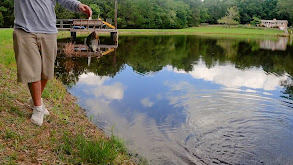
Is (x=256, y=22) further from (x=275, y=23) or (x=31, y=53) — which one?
(x=31, y=53)

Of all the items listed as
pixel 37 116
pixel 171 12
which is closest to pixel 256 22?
pixel 171 12

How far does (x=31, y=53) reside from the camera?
3.56m

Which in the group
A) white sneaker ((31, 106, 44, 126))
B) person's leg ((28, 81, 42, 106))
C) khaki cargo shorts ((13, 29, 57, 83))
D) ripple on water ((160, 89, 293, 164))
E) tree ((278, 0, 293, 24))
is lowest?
ripple on water ((160, 89, 293, 164))

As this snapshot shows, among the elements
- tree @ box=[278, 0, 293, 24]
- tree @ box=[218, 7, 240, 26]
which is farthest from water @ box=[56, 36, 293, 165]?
tree @ box=[278, 0, 293, 24]

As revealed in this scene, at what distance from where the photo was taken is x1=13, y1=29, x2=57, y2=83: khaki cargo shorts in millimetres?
3512

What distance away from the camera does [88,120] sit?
227 inches

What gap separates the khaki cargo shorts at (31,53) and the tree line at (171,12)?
29.8 metres

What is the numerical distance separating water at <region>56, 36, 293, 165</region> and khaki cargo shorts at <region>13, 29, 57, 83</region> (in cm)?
200

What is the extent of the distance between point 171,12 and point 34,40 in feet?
217

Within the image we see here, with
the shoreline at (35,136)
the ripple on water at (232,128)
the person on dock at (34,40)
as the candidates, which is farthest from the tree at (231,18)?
the person on dock at (34,40)

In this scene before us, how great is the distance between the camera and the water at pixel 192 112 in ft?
15.8

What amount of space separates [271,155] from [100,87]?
5499mm

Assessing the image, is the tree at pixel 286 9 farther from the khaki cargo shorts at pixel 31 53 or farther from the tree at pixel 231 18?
the khaki cargo shorts at pixel 31 53

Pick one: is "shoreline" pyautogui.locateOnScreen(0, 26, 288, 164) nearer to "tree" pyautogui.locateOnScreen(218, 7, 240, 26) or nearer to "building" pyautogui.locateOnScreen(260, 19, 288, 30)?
"tree" pyautogui.locateOnScreen(218, 7, 240, 26)
